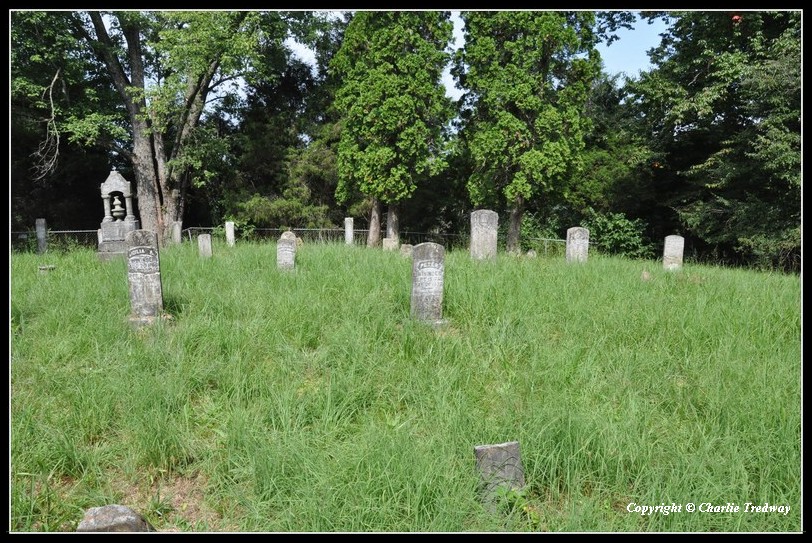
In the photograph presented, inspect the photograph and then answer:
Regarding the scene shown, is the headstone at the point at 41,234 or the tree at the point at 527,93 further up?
the tree at the point at 527,93

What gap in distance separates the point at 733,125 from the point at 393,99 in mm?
11176

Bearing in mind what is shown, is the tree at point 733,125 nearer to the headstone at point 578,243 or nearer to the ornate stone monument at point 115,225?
the headstone at point 578,243

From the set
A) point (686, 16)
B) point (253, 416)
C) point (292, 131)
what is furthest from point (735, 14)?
point (253, 416)

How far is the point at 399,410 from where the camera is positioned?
3.61 meters

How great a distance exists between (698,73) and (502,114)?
21.3 feet

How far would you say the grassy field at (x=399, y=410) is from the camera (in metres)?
2.63

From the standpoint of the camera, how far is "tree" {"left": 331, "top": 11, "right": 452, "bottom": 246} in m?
15.7

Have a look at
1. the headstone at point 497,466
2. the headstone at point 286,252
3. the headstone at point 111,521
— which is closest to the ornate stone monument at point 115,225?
the headstone at point 286,252

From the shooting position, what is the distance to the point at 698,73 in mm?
15602

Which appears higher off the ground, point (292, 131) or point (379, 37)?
point (379, 37)

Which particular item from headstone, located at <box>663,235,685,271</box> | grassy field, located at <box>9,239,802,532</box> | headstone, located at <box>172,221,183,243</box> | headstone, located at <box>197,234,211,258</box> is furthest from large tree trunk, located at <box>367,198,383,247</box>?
grassy field, located at <box>9,239,802,532</box>

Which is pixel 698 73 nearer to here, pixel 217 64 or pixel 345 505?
pixel 217 64

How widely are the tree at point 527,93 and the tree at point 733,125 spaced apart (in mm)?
2667

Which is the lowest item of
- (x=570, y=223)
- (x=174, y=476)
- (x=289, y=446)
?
(x=174, y=476)
